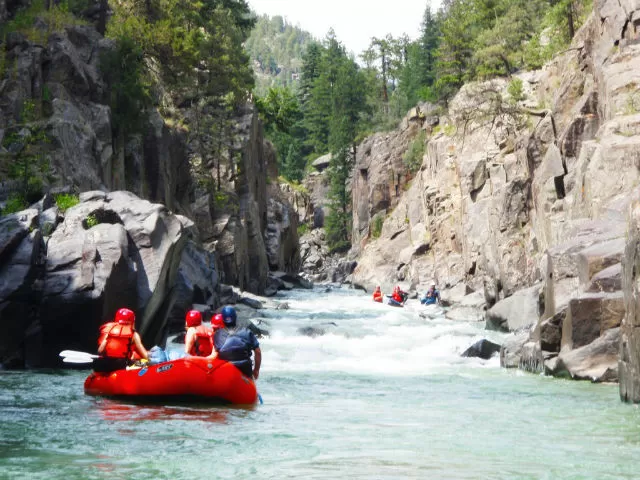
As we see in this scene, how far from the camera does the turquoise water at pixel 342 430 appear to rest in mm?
8000

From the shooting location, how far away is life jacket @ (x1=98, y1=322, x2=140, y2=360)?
13109 millimetres

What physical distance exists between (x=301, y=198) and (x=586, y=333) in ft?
214

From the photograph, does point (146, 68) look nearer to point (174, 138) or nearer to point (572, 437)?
point (174, 138)

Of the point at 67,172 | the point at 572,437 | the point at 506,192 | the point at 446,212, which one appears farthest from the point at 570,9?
the point at 572,437

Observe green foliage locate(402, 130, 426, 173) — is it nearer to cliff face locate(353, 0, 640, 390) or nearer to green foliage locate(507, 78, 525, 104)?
cliff face locate(353, 0, 640, 390)

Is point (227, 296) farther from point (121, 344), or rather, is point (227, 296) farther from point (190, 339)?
point (190, 339)

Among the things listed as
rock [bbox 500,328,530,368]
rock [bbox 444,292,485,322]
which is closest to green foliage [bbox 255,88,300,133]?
Result: rock [bbox 444,292,485,322]

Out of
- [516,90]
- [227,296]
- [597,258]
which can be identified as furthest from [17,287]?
[516,90]

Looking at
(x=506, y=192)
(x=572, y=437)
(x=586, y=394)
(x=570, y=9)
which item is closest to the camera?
(x=572, y=437)

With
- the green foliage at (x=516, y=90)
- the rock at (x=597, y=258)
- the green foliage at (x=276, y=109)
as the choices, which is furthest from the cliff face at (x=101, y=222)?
the green foliage at (x=516, y=90)

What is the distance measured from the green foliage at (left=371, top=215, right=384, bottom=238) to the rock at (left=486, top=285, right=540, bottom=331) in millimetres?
33795

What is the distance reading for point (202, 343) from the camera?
12547 mm

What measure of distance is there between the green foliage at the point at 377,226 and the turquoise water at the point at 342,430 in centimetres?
4116

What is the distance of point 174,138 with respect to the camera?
36906 mm
